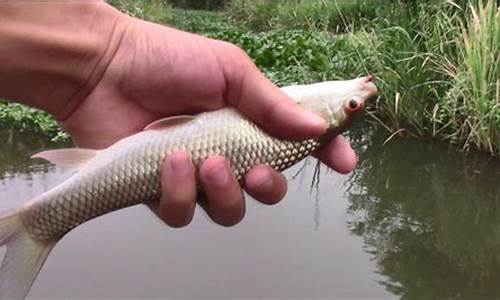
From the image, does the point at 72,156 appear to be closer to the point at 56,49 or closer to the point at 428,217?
the point at 56,49

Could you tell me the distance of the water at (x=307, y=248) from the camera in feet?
13.5

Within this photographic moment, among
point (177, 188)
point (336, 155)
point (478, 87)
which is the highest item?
point (478, 87)

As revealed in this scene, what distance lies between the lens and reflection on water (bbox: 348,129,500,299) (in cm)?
442

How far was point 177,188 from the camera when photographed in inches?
66.3

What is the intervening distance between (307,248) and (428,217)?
3.61 feet

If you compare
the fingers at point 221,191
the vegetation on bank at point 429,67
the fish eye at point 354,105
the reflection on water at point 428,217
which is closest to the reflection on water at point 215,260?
the reflection on water at point 428,217

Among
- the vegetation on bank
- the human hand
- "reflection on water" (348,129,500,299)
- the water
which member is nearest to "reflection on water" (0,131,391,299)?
the water

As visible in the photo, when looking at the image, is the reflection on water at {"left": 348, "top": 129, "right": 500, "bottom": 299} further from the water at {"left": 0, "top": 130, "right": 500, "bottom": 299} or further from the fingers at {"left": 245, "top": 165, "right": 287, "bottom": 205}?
the fingers at {"left": 245, "top": 165, "right": 287, "bottom": 205}

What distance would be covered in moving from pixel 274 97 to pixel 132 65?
1.31 ft

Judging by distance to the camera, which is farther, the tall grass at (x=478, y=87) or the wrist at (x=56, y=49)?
the tall grass at (x=478, y=87)

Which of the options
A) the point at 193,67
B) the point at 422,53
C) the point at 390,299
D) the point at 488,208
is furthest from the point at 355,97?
the point at 422,53

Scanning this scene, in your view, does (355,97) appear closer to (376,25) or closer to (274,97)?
(274,97)

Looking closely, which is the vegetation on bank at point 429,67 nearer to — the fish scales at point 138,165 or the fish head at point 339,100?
the fish head at point 339,100

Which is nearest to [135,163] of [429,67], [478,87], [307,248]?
[307,248]
